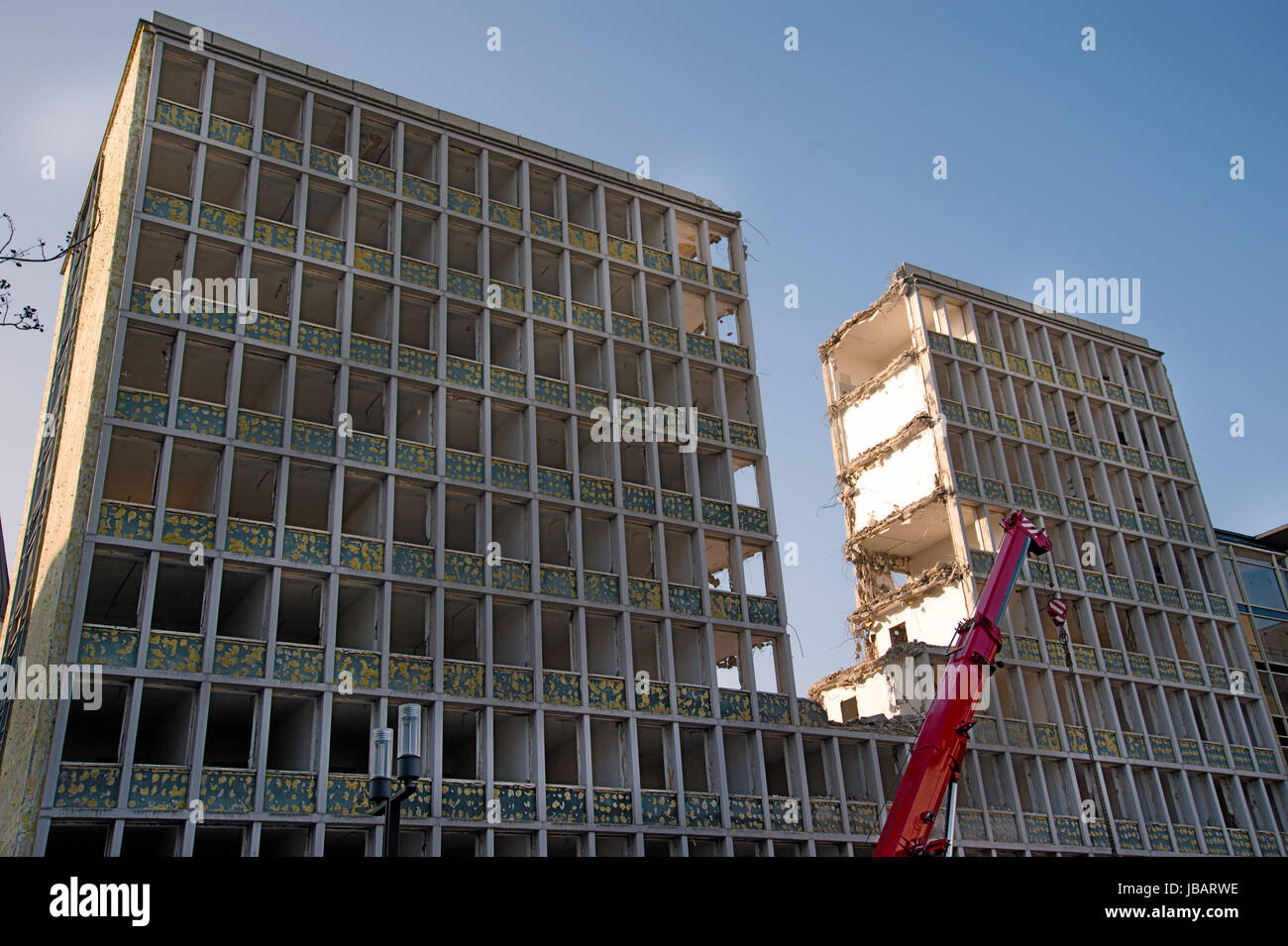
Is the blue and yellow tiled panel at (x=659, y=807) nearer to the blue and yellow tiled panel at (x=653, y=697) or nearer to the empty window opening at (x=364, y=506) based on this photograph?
the blue and yellow tiled panel at (x=653, y=697)

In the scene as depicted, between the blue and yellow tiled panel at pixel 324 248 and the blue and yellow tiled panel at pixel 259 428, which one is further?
the blue and yellow tiled panel at pixel 324 248

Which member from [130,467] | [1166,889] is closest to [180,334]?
[130,467]

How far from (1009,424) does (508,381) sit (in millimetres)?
22918

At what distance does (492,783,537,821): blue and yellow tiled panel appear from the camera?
3088 cm

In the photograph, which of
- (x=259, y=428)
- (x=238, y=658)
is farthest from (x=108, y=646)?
(x=259, y=428)

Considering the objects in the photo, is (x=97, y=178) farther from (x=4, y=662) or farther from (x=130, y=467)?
(x=4, y=662)

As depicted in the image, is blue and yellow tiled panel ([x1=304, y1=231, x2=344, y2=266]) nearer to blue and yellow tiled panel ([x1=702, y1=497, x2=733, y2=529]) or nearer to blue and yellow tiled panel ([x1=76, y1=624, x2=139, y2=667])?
blue and yellow tiled panel ([x1=76, y1=624, x2=139, y2=667])

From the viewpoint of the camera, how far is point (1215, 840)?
145ft

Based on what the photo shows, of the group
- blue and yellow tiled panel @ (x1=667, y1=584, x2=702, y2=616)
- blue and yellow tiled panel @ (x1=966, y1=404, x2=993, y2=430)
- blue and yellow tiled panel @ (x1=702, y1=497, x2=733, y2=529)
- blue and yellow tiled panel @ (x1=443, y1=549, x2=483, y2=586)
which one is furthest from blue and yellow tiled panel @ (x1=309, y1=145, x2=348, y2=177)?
blue and yellow tiled panel @ (x1=966, y1=404, x2=993, y2=430)

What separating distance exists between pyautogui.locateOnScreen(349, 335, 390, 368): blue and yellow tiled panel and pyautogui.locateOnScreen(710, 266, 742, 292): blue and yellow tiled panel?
559 inches

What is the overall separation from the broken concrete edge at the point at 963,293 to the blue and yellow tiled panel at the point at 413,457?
2460 centimetres

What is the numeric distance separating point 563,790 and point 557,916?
22323 mm

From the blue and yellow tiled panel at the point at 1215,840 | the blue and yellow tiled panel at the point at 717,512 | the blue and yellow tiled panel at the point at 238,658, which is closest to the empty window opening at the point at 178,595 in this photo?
the blue and yellow tiled panel at the point at 238,658

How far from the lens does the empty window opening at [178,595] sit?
30266 millimetres
